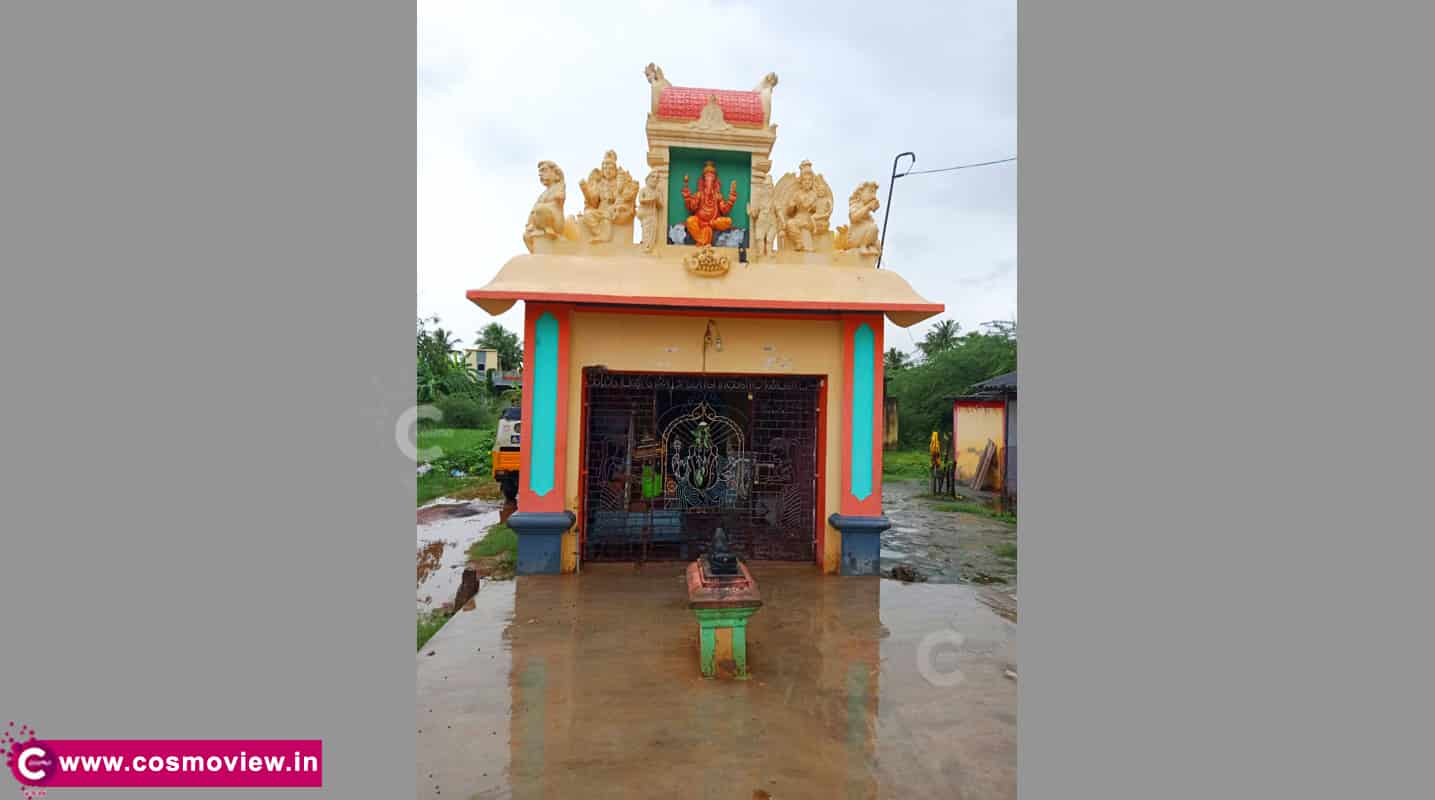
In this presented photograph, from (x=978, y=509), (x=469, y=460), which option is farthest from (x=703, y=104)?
(x=469, y=460)

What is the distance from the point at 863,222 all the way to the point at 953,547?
18.5 feet

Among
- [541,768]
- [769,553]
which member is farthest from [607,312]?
[541,768]

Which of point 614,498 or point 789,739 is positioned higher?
point 614,498

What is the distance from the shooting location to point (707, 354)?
829 cm

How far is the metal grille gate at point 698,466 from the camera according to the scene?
8547 millimetres

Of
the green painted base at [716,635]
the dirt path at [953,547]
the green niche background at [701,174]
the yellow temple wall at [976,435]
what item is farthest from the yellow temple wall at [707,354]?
the yellow temple wall at [976,435]

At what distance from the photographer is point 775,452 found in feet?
30.0

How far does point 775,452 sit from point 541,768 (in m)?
5.97

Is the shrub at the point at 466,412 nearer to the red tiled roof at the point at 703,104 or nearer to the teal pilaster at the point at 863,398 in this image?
the red tiled roof at the point at 703,104

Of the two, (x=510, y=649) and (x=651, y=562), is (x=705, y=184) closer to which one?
(x=651, y=562)

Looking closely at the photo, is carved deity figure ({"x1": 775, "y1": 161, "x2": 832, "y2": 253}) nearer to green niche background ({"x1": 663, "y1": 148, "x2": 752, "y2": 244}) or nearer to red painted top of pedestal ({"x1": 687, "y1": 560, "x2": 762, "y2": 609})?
green niche background ({"x1": 663, "y1": 148, "x2": 752, "y2": 244})

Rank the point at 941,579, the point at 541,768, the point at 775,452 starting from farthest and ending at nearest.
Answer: the point at 775,452 < the point at 941,579 < the point at 541,768

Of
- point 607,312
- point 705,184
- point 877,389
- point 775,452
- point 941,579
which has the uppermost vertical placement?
point 705,184
